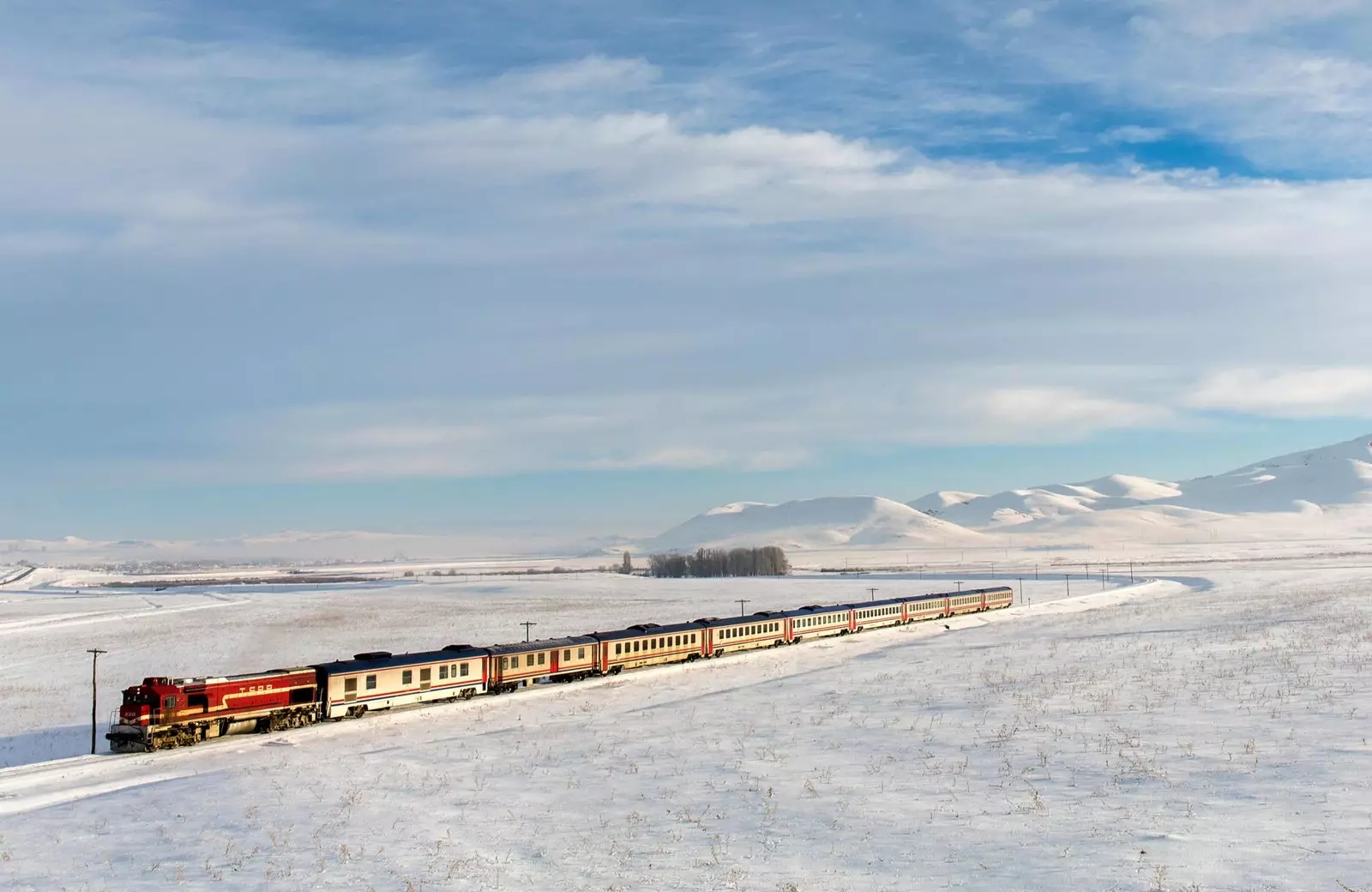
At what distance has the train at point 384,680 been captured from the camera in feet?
103

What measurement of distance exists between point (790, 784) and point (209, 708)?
20.6 m

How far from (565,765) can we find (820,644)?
36.1 meters

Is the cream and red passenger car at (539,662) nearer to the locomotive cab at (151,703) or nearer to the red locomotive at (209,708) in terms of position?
the red locomotive at (209,708)

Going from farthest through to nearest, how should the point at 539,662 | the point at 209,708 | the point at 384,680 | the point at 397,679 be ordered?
1. the point at 539,662
2. the point at 397,679
3. the point at 384,680
4. the point at 209,708

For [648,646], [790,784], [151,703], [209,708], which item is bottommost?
[790,784]

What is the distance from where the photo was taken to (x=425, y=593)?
13225 centimetres

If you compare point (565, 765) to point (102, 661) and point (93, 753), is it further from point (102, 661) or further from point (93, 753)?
point (102, 661)

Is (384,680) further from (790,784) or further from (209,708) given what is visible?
(790,784)

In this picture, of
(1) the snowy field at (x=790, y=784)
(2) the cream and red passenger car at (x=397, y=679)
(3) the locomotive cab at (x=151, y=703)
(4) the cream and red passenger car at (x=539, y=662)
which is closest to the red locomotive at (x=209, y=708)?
(3) the locomotive cab at (x=151, y=703)

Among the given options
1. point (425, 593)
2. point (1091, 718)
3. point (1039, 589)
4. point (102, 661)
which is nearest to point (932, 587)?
point (1039, 589)

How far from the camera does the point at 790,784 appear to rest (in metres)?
21.8

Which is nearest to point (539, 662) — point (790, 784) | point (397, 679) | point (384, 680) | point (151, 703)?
point (397, 679)

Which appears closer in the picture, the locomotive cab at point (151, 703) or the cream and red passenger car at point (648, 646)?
the locomotive cab at point (151, 703)

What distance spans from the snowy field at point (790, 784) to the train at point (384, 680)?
1.21 m
